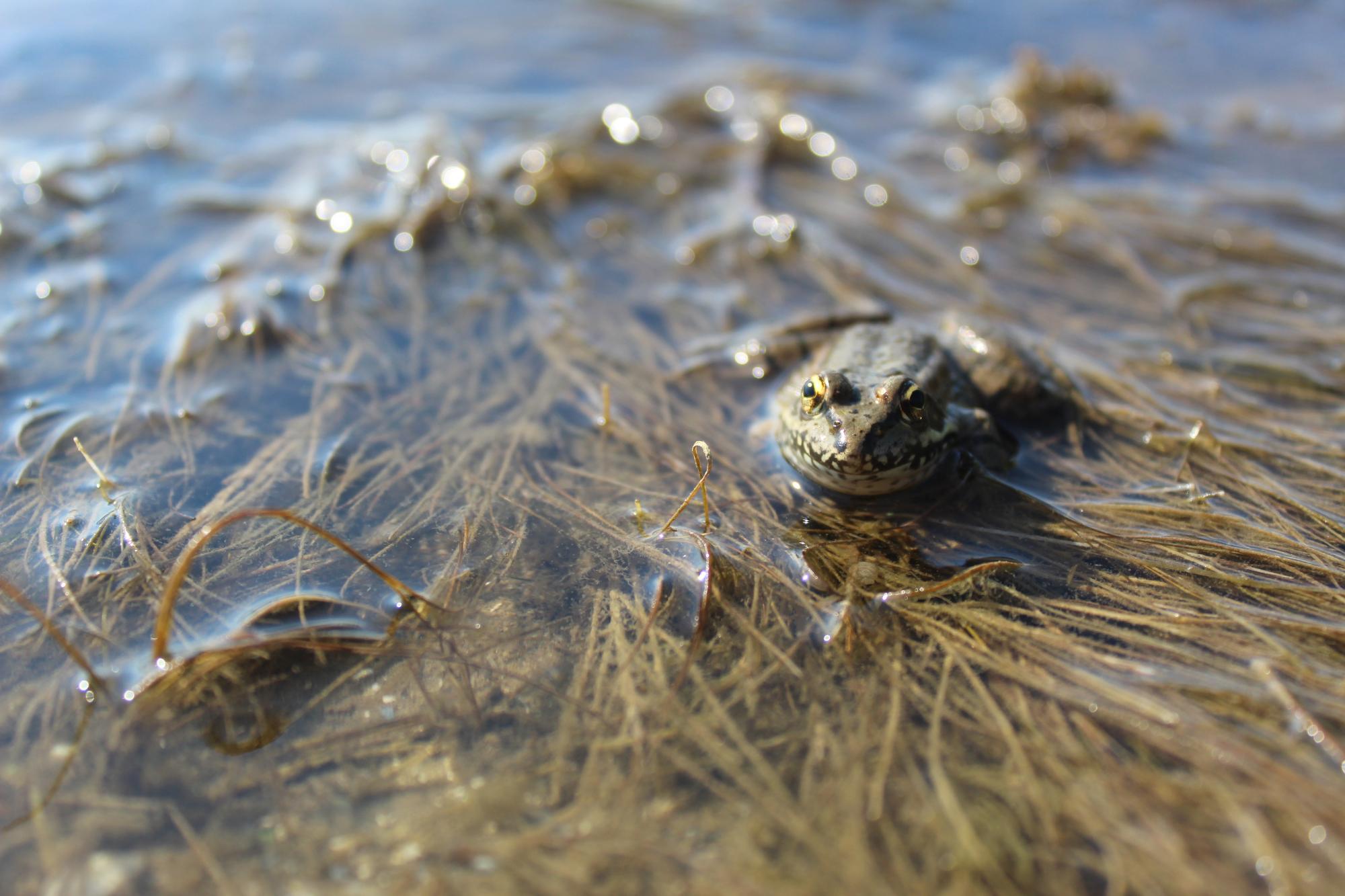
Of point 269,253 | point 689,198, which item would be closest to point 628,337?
point 689,198

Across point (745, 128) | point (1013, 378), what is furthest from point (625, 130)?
point (1013, 378)

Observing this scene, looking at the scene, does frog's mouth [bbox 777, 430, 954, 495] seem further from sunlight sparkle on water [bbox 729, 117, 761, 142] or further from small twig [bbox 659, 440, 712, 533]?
sunlight sparkle on water [bbox 729, 117, 761, 142]

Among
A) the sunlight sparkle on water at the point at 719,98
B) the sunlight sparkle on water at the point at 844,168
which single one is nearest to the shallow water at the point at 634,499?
the sunlight sparkle on water at the point at 844,168

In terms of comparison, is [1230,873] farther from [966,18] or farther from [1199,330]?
[966,18]

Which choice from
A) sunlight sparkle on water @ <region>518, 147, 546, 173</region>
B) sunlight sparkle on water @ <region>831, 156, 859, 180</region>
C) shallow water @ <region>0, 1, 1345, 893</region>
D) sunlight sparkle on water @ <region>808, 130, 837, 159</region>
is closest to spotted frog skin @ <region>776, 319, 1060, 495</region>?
shallow water @ <region>0, 1, 1345, 893</region>

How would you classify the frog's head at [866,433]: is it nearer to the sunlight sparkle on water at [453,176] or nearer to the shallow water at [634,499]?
the shallow water at [634,499]

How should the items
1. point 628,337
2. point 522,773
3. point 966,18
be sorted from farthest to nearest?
point 966,18
point 628,337
point 522,773

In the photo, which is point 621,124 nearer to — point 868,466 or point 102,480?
point 868,466
